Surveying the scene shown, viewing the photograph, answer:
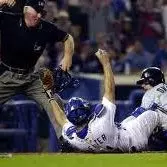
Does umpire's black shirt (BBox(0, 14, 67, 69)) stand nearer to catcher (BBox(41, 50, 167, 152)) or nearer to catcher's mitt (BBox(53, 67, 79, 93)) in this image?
catcher's mitt (BBox(53, 67, 79, 93))

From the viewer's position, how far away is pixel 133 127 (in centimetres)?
997

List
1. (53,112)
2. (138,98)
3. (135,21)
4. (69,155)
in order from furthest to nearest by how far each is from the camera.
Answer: (135,21) < (138,98) < (53,112) < (69,155)

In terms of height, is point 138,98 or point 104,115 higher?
point 104,115

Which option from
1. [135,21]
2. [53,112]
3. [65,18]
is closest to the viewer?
[53,112]

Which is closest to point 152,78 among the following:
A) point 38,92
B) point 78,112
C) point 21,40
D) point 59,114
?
point 59,114

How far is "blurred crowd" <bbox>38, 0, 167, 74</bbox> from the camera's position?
1669 cm

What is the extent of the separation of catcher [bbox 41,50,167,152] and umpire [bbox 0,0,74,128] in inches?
52.2

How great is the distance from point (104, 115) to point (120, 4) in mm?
9146

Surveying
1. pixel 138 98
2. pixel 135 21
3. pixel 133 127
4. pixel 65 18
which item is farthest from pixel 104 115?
pixel 135 21

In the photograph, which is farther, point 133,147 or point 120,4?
point 120,4

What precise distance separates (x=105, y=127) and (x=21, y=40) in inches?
86.9

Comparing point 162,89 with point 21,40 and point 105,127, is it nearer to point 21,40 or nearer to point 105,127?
point 105,127

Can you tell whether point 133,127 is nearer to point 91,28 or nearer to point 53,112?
point 53,112

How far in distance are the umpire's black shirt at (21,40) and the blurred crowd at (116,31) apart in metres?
5.11
